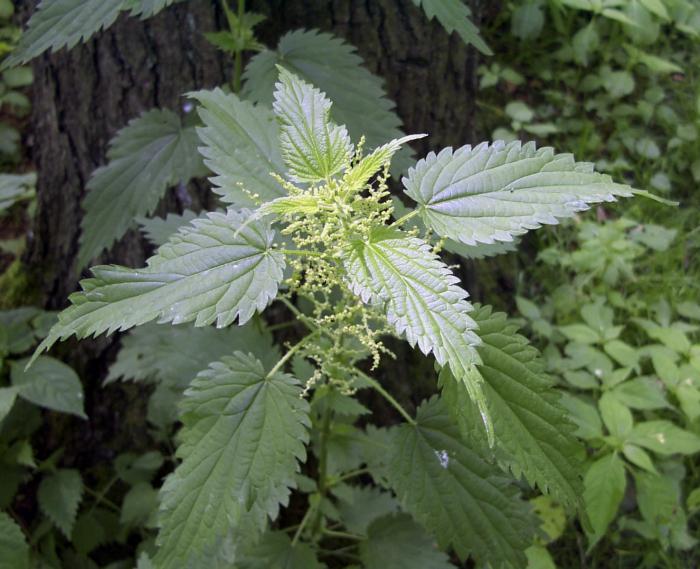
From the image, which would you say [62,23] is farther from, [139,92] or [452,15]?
[452,15]

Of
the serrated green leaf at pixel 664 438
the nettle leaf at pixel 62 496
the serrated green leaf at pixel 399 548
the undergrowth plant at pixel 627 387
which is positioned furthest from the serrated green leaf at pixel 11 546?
the serrated green leaf at pixel 664 438

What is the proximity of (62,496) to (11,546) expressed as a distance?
50cm

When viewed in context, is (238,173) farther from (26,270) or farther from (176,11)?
(26,270)

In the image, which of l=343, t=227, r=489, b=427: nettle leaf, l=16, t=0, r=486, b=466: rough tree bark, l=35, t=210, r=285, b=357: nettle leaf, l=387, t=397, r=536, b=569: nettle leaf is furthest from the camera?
l=16, t=0, r=486, b=466: rough tree bark

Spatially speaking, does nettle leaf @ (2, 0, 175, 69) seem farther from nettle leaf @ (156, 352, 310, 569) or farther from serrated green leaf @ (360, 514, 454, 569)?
serrated green leaf @ (360, 514, 454, 569)

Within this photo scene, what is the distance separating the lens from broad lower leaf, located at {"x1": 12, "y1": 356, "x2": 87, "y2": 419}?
6.61 ft

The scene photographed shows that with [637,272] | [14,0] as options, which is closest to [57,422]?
[14,0]

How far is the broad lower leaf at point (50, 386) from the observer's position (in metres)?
2.01

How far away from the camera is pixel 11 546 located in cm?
168

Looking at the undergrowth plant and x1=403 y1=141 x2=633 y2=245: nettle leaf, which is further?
the undergrowth plant

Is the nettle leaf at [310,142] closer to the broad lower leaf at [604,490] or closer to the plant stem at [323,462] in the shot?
the plant stem at [323,462]

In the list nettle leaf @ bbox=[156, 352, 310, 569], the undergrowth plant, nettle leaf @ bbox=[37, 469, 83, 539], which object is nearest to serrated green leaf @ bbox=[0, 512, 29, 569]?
nettle leaf @ bbox=[37, 469, 83, 539]

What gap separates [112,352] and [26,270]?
50 cm

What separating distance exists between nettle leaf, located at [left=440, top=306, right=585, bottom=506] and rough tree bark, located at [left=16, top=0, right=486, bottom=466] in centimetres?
105
